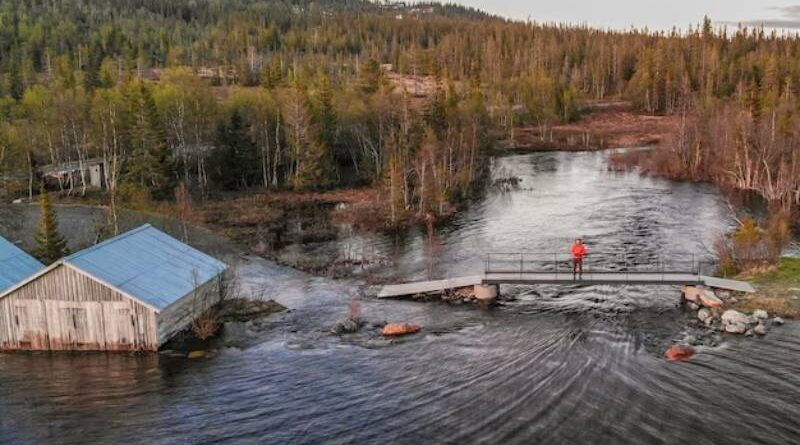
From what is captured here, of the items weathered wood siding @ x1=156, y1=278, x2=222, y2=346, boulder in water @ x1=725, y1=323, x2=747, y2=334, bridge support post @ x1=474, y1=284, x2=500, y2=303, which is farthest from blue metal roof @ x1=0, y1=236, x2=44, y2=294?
boulder in water @ x1=725, y1=323, x2=747, y2=334

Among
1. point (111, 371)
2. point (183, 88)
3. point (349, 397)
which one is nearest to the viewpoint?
point (349, 397)

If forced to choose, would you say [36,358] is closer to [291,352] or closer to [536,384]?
[291,352]

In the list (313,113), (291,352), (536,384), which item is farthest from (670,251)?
(313,113)

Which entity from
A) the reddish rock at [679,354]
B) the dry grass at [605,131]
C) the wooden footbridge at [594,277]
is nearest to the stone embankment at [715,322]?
the reddish rock at [679,354]

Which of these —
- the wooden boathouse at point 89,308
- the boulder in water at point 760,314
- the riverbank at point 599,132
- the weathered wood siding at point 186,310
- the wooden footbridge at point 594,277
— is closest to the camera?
the wooden boathouse at point 89,308

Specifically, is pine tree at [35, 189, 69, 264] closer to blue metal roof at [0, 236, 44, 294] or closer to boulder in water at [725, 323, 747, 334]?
blue metal roof at [0, 236, 44, 294]

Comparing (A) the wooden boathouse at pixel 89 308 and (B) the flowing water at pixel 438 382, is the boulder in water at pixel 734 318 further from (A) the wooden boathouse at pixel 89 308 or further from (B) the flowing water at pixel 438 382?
(A) the wooden boathouse at pixel 89 308

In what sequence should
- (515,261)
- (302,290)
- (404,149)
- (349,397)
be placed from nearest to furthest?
1. (349,397)
2. (302,290)
3. (515,261)
4. (404,149)
